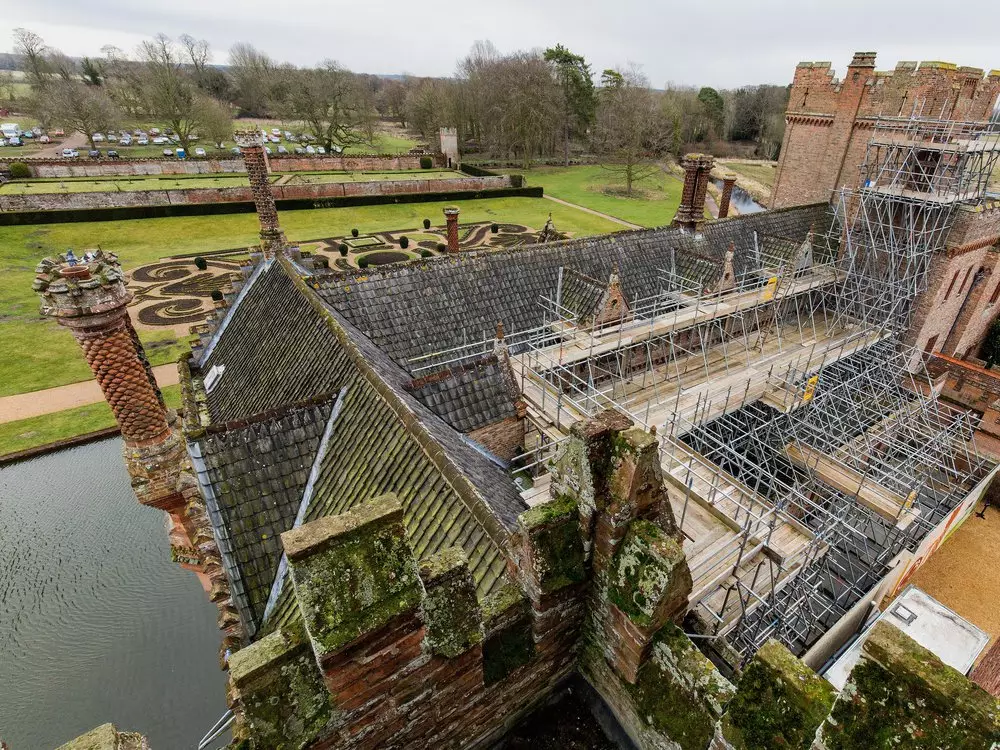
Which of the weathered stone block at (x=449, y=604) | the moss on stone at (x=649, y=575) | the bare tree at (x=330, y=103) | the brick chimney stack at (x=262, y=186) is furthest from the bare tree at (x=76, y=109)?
the moss on stone at (x=649, y=575)

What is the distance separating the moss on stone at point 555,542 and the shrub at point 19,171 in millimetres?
82704

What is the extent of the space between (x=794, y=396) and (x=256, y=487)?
1680cm

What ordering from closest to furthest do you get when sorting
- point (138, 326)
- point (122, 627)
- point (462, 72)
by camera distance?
point (122, 627) → point (138, 326) → point (462, 72)

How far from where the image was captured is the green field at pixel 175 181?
2221 inches

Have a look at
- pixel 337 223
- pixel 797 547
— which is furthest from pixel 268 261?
pixel 337 223

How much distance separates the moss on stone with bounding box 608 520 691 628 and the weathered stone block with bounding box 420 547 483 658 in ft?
4.70

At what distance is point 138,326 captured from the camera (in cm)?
3122

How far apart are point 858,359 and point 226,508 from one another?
23.7 meters

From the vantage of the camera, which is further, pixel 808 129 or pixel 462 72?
pixel 462 72

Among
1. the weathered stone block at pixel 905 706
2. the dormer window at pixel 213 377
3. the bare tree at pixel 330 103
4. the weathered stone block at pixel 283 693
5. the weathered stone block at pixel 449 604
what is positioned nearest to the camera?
the weathered stone block at pixel 905 706

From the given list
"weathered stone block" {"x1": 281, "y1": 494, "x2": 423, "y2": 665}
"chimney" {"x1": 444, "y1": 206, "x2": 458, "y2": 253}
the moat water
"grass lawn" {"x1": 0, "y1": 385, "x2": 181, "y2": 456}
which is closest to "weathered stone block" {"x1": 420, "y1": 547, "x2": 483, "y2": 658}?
"weathered stone block" {"x1": 281, "y1": 494, "x2": 423, "y2": 665}

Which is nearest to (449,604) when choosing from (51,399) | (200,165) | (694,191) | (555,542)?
(555,542)

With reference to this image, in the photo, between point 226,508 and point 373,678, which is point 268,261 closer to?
point 226,508

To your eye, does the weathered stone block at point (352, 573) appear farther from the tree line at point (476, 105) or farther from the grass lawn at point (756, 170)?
the grass lawn at point (756, 170)
